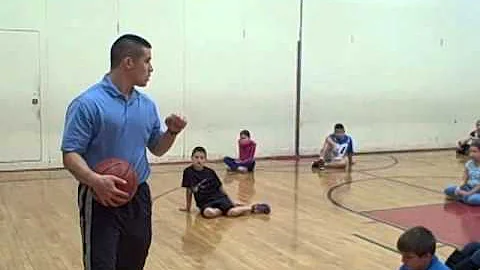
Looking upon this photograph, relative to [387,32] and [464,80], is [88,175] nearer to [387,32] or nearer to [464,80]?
[387,32]

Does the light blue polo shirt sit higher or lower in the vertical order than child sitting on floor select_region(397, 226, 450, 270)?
higher

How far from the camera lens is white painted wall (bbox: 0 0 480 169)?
11352 mm

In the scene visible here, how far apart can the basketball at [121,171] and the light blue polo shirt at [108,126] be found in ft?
0.11

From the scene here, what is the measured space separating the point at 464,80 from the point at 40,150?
9.36 meters

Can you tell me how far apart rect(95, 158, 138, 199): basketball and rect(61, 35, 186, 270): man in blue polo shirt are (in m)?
0.03

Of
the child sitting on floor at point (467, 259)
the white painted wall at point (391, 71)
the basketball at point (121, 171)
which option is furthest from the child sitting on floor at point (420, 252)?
the white painted wall at point (391, 71)

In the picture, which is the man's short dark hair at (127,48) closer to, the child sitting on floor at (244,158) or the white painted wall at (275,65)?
the child sitting on floor at (244,158)

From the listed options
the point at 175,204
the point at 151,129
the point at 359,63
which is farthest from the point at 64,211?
the point at 359,63

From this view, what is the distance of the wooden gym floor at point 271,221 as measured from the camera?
5933mm

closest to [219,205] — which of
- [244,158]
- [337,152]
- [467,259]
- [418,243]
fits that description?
[467,259]

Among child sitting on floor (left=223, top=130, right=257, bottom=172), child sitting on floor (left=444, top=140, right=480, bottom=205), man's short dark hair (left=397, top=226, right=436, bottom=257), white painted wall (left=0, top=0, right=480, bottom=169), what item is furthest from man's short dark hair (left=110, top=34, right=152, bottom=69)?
white painted wall (left=0, top=0, right=480, bottom=169)

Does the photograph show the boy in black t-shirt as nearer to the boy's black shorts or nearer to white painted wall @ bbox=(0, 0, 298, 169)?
the boy's black shorts

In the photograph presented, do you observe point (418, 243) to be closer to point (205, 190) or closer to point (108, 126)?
point (108, 126)

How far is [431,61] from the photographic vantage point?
574 inches
